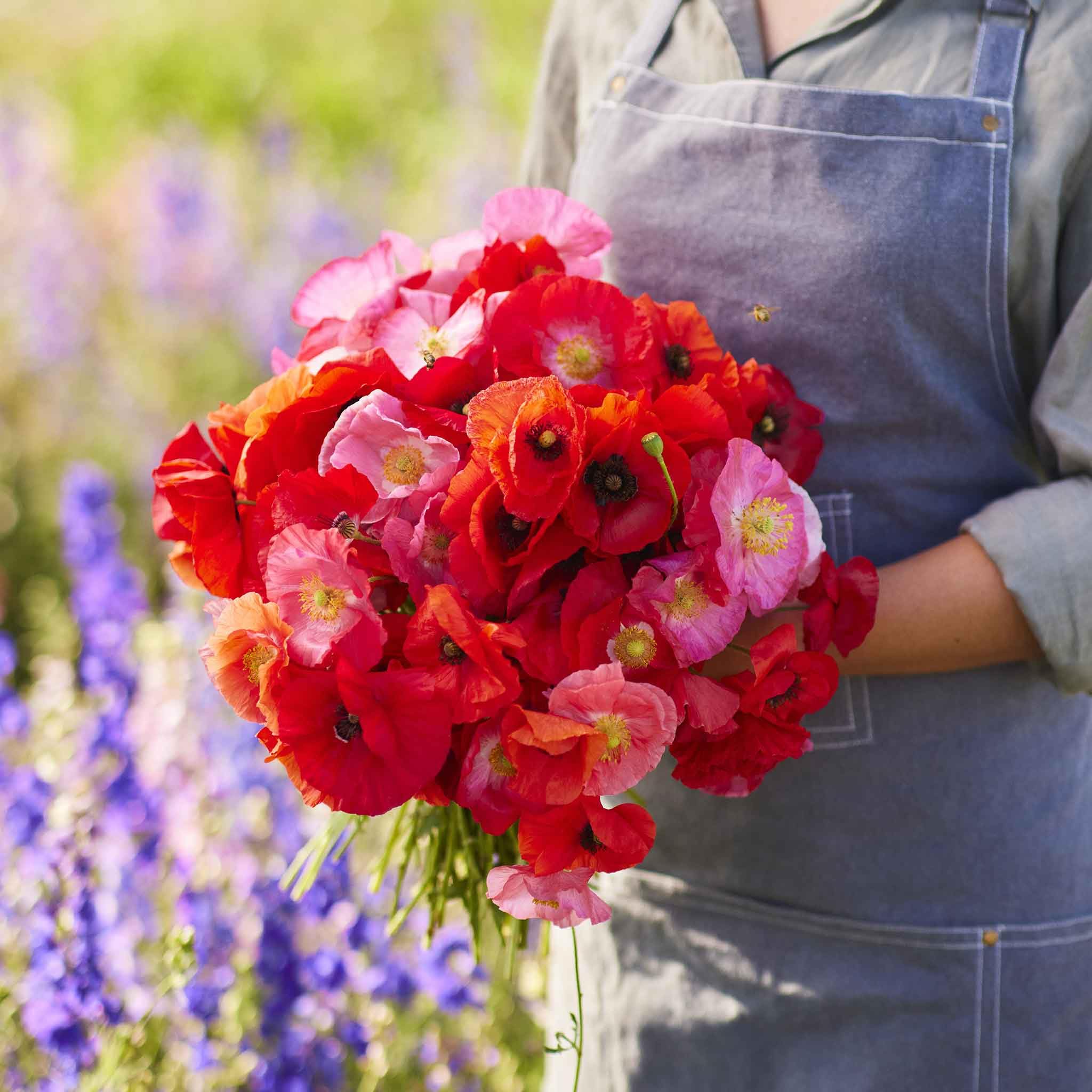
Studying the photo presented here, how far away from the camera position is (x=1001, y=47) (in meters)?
0.95

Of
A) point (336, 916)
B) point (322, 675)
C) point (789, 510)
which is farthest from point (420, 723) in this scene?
point (336, 916)

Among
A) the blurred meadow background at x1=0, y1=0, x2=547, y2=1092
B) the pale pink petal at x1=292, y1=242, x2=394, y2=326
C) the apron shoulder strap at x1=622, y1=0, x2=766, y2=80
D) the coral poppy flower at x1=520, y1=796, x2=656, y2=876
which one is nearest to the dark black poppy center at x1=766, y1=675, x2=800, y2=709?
the coral poppy flower at x1=520, y1=796, x2=656, y2=876

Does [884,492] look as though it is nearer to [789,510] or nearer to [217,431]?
[789,510]

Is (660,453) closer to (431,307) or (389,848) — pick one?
(431,307)

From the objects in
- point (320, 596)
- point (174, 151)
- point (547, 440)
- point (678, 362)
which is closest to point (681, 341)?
point (678, 362)

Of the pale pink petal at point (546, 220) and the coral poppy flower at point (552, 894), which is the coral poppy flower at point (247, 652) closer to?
the coral poppy flower at point (552, 894)

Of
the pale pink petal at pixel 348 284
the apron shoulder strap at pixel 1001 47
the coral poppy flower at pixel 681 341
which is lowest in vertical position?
the coral poppy flower at pixel 681 341

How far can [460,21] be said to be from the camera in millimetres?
5375

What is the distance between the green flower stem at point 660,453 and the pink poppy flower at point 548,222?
27cm

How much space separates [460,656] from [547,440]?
0.47 ft

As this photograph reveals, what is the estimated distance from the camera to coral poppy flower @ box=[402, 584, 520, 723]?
687 mm

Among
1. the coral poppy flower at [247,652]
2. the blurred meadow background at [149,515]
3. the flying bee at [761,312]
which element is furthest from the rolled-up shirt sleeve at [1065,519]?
the blurred meadow background at [149,515]

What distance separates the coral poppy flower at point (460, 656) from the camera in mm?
687

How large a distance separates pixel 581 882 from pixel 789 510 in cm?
29
